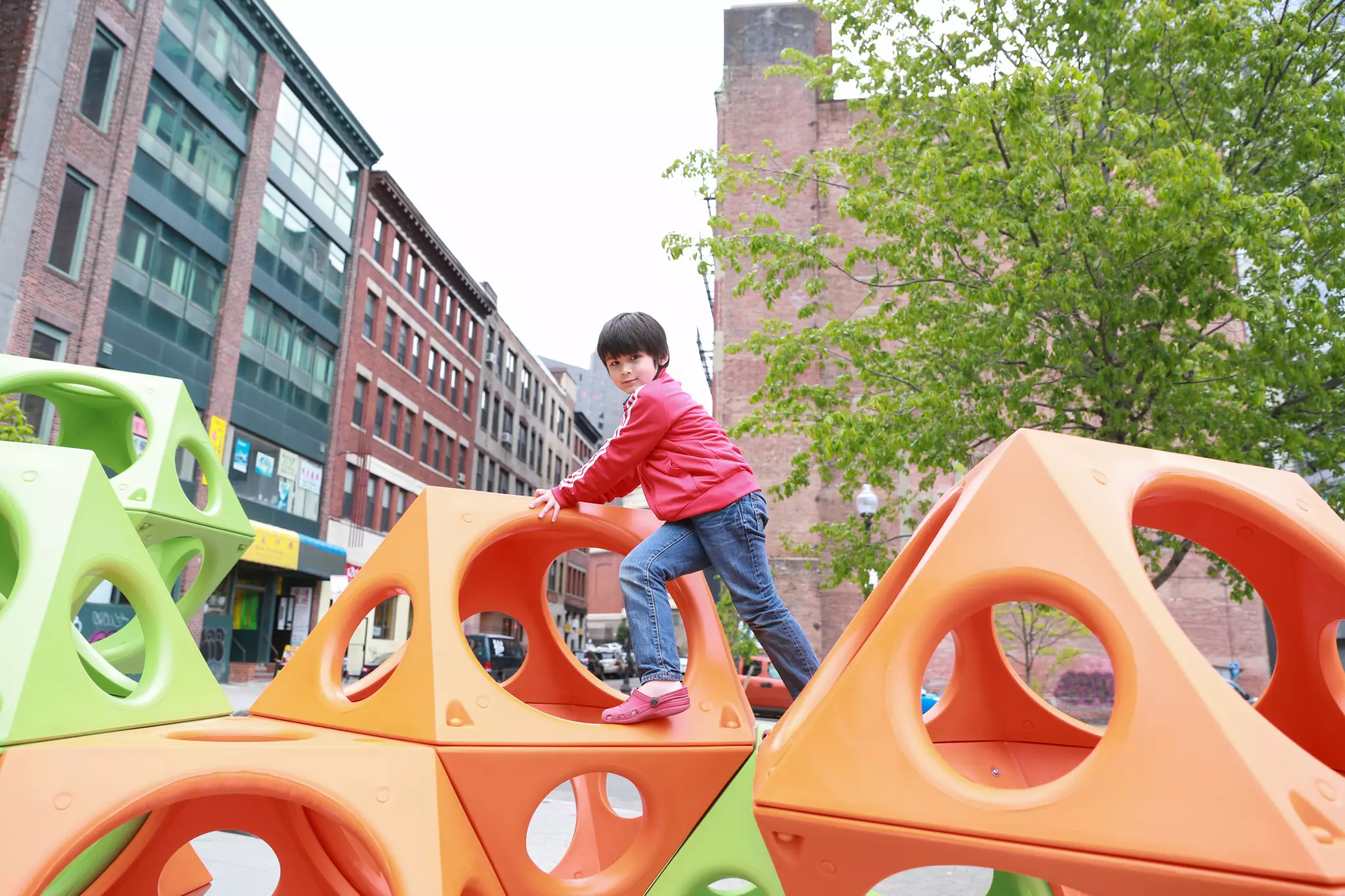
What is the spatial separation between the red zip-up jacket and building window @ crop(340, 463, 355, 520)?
29.5 metres

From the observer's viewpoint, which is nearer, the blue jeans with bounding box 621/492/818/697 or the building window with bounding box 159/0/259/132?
the blue jeans with bounding box 621/492/818/697

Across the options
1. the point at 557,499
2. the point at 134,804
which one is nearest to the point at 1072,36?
the point at 557,499

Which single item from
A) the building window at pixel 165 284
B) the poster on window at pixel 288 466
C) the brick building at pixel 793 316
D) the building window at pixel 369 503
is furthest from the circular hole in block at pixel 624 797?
the building window at pixel 369 503

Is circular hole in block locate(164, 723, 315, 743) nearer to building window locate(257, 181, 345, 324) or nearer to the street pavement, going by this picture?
the street pavement

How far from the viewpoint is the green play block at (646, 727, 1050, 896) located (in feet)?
8.48

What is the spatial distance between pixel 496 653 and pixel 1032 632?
13.2 m

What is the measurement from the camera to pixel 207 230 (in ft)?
78.5

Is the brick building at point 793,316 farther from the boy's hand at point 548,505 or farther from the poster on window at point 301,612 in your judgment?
the boy's hand at point 548,505

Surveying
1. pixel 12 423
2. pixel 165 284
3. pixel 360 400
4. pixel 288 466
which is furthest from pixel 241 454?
pixel 12 423

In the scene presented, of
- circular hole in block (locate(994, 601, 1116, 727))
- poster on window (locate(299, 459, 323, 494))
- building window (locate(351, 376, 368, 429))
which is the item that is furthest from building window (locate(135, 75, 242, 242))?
circular hole in block (locate(994, 601, 1116, 727))

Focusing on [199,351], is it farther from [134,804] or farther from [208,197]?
[134,804]

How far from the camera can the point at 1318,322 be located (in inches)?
321

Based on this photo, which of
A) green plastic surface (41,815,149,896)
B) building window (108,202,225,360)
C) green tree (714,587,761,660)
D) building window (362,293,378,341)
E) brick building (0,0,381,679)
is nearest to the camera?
green plastic surface (41,815,149,896)

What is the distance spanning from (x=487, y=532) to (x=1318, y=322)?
8369mm
